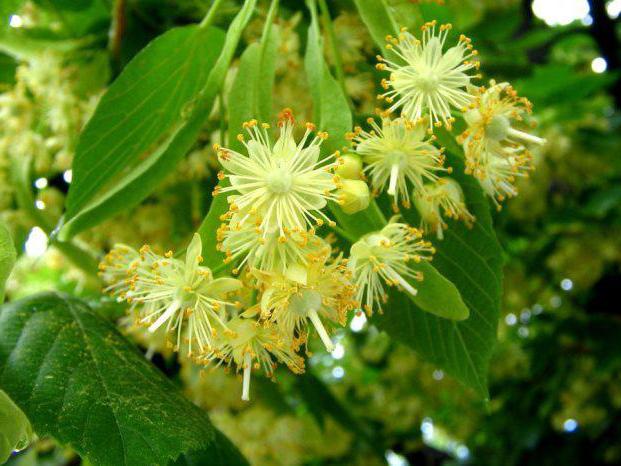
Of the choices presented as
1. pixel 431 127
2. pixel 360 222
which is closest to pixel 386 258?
pixel 360 222

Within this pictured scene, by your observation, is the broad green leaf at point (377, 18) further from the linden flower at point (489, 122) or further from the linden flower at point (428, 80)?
the linden flower at point (489, 122)

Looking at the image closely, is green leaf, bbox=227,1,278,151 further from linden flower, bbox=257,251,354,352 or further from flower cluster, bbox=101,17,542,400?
linden flower, bbox=257,251,354,352

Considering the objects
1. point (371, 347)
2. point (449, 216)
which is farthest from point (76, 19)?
point (371, 347)

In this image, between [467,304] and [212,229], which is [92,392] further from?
[467,304]

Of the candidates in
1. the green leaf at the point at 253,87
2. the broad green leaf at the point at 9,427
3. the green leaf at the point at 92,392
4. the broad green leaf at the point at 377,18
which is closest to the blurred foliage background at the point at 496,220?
the broad green leaf at the point at 377,18

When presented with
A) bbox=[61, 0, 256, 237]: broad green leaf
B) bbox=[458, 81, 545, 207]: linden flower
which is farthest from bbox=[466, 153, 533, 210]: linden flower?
bbox=[61, 0, 256, 237]: broad green leaf
